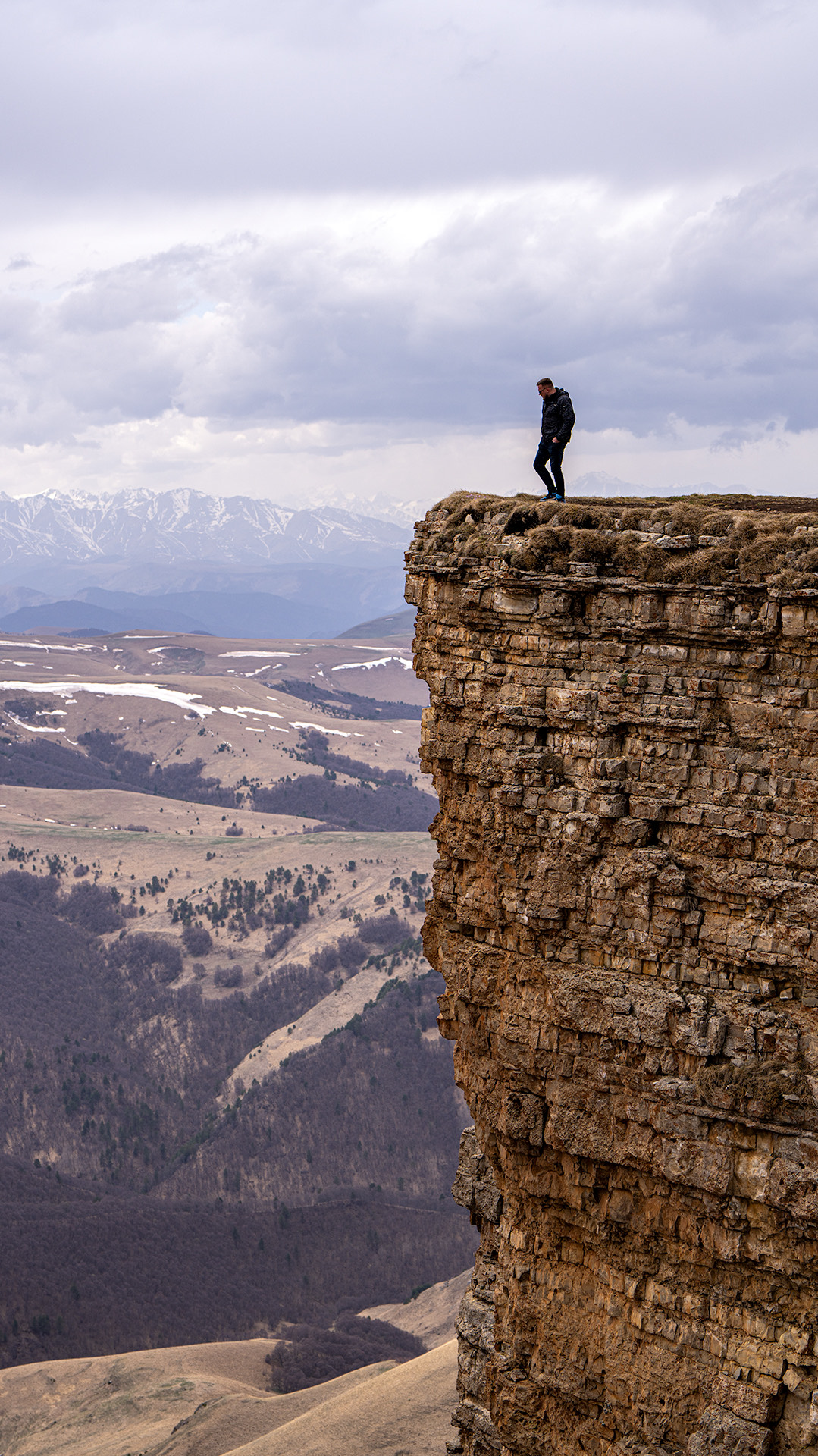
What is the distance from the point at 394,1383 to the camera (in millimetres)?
34188

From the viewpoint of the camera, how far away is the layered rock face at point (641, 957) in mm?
9469

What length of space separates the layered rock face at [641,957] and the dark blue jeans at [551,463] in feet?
7.13

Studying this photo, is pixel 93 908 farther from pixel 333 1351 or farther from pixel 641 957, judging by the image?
pixel 641 957

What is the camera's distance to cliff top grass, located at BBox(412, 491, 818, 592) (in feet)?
30.9

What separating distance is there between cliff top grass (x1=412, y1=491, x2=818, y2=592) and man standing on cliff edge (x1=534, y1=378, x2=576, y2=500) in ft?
5.49

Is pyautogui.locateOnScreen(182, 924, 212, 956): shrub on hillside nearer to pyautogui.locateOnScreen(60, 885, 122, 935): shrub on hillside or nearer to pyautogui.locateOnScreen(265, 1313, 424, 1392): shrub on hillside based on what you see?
pyautogui.locateOnScreen(60, 885, 122, 935): shrub on hillside

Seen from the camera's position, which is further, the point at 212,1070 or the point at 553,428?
the point at 212,1070

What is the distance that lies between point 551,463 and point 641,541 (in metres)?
4.01

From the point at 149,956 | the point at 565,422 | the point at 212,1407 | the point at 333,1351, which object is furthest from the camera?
the point at 149,956

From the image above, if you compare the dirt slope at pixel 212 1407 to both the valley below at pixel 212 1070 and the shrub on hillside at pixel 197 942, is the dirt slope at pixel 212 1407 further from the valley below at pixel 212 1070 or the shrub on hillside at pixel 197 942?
the shrub on hillside at pixel 197 942

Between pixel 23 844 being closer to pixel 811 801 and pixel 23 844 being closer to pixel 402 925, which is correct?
pixel 402 925

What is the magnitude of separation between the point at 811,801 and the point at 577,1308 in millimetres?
5358

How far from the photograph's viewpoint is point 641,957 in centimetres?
1025

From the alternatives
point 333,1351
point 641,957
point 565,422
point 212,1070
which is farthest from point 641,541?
point 212,1070
